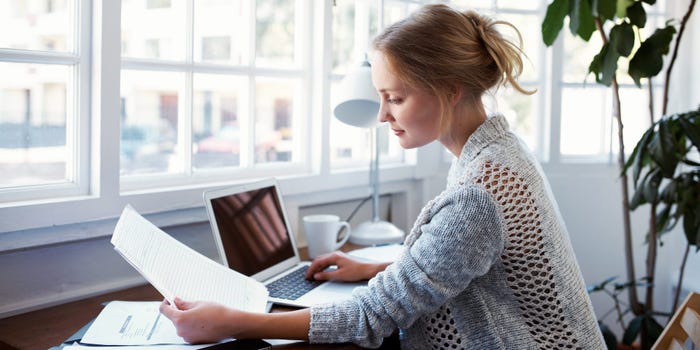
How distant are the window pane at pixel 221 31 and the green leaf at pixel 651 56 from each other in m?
1.32

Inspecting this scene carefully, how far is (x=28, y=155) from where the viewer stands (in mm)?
1771

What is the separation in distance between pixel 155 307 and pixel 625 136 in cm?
262

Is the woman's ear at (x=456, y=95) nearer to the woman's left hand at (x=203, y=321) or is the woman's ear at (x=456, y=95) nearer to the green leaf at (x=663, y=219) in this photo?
the woman's left hand at (x=203, y=321)

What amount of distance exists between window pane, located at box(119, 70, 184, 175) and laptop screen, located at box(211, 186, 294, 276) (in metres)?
0.35

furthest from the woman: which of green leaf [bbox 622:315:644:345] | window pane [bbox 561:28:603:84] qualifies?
window pane [bbox 561:28:603:84]

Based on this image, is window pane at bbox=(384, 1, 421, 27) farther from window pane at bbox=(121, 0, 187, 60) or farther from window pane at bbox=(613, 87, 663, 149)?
window pane at bbox=(613, 87, 663, 149)

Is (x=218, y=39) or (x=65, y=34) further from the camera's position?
(x=218, y=39)

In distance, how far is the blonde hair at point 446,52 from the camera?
1464mm

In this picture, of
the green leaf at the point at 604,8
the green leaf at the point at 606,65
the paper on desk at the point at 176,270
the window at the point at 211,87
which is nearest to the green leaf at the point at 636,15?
the green leaf at the point at 606,65

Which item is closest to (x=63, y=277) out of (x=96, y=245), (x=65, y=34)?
(x=96, y=245)

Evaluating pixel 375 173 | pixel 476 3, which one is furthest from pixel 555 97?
pixel 375 173

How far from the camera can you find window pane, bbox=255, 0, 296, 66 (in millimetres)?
2401

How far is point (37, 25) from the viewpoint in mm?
1741

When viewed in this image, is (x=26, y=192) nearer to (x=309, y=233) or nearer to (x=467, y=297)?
(x=309, y=233)
